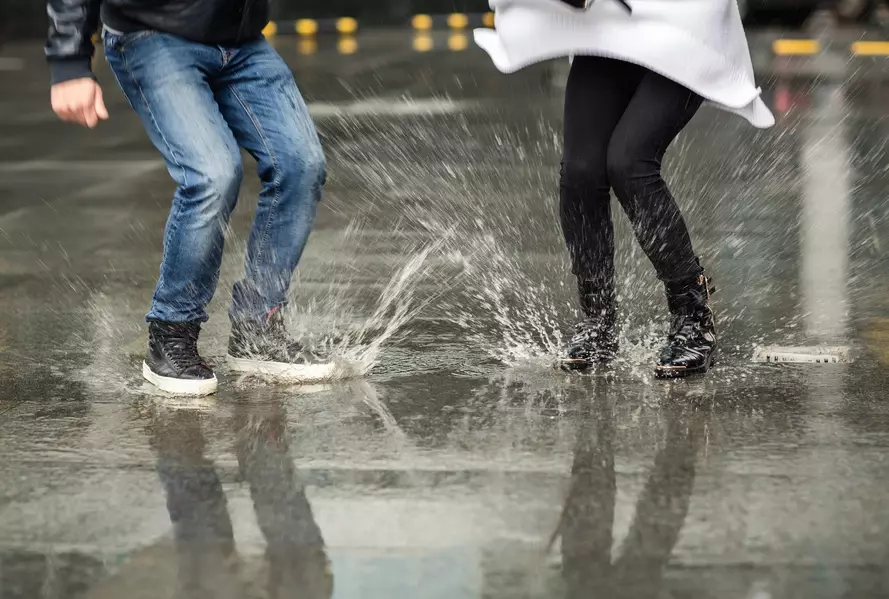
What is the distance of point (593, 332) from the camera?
16.0 feet

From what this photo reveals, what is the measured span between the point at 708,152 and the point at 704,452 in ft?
18.2

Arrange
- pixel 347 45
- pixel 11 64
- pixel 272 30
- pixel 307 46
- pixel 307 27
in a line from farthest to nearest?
1. pixel 307 27
2. pixel 272 30
3. pixel 347 45
4. pixel 307 46
5. pixel 11 64

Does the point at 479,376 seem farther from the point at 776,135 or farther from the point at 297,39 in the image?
the point at 297,39

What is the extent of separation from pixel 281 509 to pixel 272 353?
1261 mm

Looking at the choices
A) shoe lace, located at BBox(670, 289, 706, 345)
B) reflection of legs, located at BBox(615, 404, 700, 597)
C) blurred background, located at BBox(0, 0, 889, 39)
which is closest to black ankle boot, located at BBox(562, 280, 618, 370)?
shoe lace, located at BBox(670, 289, 706, 345)

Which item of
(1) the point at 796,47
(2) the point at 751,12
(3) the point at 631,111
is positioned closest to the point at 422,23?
(2) the point at 751,12

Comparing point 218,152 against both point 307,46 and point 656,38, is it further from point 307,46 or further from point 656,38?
point 307,46

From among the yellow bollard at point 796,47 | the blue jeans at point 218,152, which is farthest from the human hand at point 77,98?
the yellow bollard at point 796,47

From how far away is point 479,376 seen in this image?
4.82 m

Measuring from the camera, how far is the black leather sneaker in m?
4.78

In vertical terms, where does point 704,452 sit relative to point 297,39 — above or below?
above

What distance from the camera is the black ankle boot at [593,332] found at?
484 centimetres

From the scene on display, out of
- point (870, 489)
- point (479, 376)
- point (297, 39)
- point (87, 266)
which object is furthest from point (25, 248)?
point (297, 39)

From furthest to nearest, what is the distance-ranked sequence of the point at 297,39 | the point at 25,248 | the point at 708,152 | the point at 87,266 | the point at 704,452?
the point at 297,39 < the point at 708,152 < the point at 25,248 < the point at 87,266 < the point at 704,452
